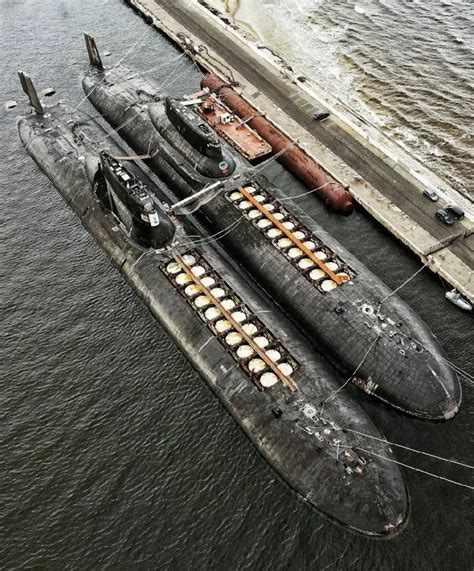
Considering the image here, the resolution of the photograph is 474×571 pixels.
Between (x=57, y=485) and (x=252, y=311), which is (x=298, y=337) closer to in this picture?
(x=252, y=311)

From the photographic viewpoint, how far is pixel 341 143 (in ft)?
194

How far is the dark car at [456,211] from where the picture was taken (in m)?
49.6

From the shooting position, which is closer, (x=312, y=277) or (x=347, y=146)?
(x=312, y=277)

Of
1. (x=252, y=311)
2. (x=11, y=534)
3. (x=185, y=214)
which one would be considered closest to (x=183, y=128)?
(x=185, y=214)

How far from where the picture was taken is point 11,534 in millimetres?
32031

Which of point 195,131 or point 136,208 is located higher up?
point 195,131

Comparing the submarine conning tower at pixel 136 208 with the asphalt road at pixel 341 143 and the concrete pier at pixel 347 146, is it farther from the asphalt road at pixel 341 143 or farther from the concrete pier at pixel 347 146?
the asphalt road at pixel 341 143

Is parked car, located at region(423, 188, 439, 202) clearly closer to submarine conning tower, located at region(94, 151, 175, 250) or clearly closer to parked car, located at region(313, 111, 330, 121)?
parked car, located at region(313, 111, 330, 121)

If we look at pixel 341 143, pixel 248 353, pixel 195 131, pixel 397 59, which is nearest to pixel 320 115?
pixel 341 143

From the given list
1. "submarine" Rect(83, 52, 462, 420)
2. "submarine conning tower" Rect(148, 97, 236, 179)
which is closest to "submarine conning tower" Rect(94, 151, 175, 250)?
"submarine" Rect(83, 52, 462, 420)

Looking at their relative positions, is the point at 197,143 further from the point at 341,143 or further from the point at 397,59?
the point at 397,59

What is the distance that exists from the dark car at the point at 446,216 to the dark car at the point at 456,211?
6.9 inches

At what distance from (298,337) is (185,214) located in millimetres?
17788

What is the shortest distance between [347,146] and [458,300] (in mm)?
23938
